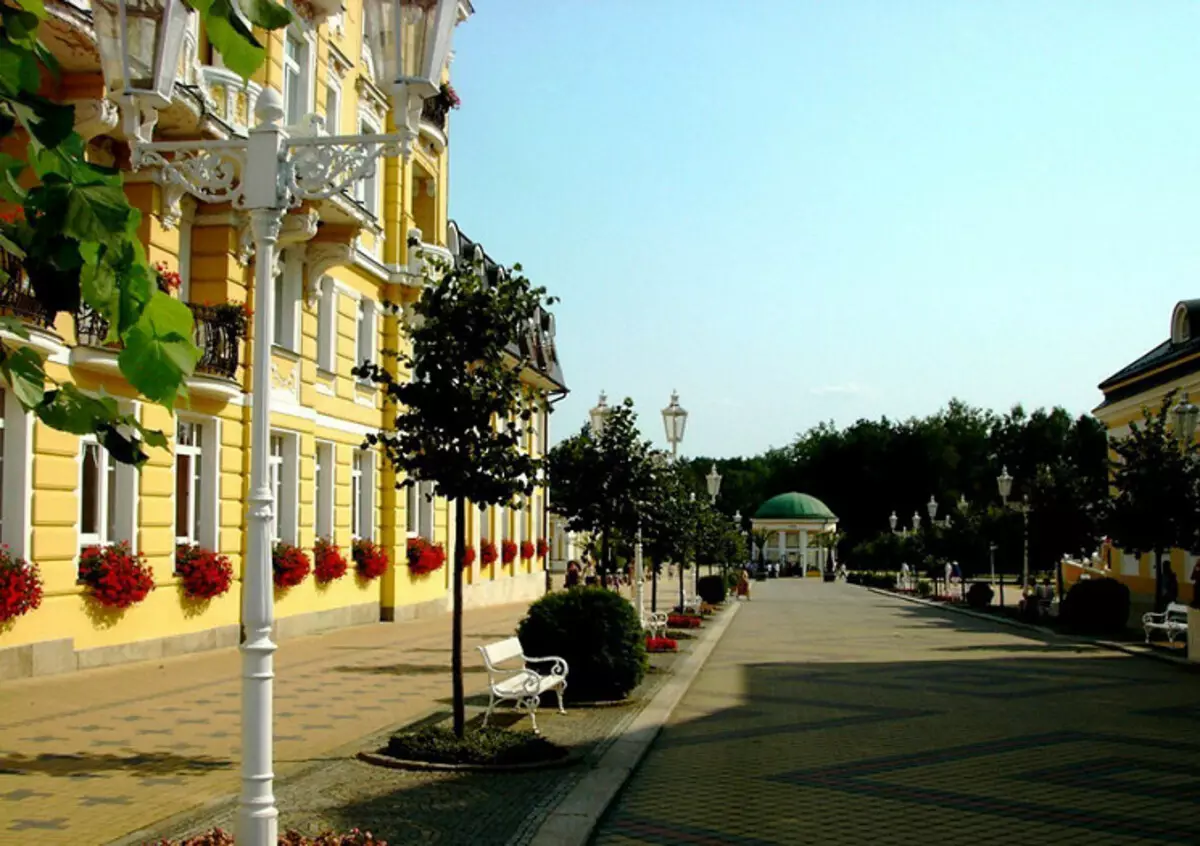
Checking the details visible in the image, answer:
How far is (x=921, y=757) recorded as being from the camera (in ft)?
36.3

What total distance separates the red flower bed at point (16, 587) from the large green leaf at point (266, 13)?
12.8 m

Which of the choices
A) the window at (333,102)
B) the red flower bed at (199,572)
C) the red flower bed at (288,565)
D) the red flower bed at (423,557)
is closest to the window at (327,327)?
the window at (333,102)

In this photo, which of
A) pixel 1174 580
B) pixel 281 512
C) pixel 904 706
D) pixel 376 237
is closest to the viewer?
pixel 904 706

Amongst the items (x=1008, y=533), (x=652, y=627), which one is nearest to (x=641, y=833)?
(x=652, y=627)

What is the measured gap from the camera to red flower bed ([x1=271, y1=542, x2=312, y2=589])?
70.7ft

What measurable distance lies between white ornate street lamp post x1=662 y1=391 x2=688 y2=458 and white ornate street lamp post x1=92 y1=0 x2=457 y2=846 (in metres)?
18.2

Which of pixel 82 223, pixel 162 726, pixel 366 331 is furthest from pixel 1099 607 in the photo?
pixel 82 223

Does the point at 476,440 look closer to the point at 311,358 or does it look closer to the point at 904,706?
the point at 904,706

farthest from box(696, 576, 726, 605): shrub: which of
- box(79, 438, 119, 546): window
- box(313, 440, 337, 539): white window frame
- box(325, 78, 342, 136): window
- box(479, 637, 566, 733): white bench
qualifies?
box(479, 637, 566, 733): white bench

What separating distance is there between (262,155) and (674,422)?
19.1 m

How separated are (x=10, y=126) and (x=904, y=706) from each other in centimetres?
1345

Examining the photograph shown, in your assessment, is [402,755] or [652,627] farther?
[652,627]

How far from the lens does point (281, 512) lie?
22906mm

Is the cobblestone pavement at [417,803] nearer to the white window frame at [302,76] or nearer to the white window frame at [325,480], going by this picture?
the white window frame at [302,76]
